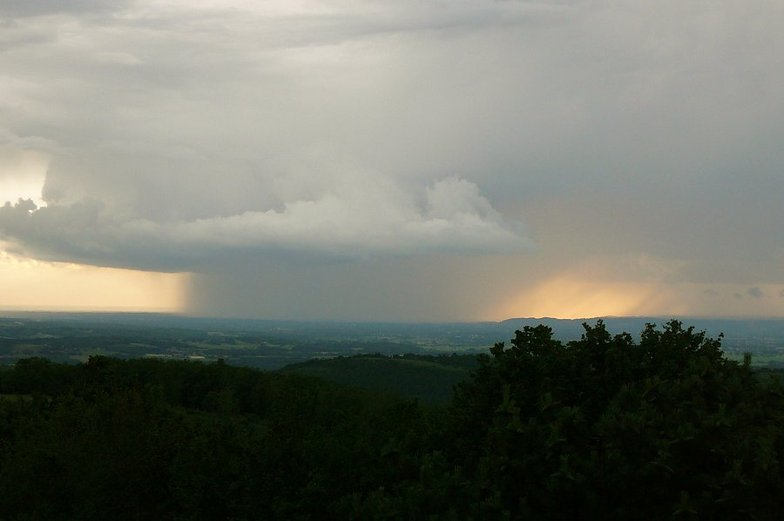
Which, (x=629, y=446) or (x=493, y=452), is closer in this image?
(x=629, y=446)

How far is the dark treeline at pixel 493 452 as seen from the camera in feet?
81.6

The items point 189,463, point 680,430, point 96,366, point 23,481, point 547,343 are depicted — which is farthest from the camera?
point 96,366

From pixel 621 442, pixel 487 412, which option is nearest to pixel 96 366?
pixel 487 412

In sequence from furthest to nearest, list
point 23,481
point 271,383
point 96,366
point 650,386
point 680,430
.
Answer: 1. point 271,383
2. point 96,366
3. point 23,481
4. point 650,386
5. point 680,430

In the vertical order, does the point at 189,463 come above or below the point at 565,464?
below

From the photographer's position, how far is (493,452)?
2742cm

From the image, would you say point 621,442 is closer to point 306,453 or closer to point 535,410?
point 535,410

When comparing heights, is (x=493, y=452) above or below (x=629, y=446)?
below

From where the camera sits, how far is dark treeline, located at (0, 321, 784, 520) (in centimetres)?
2486

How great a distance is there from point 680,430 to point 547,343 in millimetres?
9108

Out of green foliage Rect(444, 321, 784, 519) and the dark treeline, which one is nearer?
green foliage Rect(444, 321, 784, 519)

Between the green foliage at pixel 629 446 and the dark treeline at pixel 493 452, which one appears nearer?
the green foliage at pixel 629 446

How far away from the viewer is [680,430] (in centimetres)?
2455

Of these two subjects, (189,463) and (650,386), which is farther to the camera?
(189,463)
